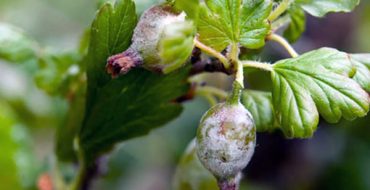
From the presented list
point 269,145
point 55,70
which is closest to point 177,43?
point 55,70

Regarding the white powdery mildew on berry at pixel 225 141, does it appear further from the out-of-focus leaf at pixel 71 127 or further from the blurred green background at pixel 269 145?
the blurred green background at pixel 269 145

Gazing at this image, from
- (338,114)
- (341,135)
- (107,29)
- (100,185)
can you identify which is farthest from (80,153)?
(341,135)

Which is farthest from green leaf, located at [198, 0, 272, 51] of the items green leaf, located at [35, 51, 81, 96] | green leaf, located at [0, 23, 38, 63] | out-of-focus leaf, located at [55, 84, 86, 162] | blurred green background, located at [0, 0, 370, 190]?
blurred green background, located at [0, 0, 370, 190]

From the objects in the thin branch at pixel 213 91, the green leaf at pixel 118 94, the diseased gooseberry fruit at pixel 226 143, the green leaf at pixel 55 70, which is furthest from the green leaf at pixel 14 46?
the diseased gooseberry fruit at pixel 226 143

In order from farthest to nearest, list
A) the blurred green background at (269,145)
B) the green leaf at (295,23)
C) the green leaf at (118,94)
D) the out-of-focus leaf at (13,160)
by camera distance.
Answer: the blurred green background at (269,145)
the out-of-focus leaf at (13,160)
the green leaf at (295,23)
the green leaf at (118,94)

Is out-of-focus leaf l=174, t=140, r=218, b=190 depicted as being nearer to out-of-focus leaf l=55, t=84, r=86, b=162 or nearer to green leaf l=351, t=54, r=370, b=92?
out-of-focus leaf l=55, t=84, r=86, b=162

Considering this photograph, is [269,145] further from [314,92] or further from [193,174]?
[314,92]
